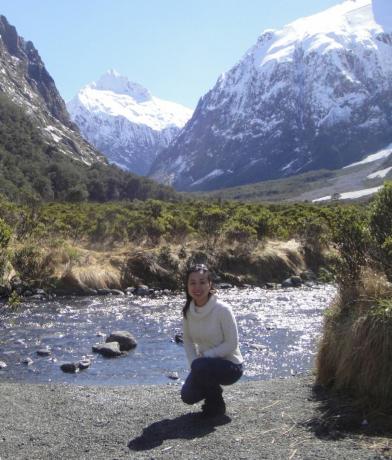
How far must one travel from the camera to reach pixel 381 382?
899 cm

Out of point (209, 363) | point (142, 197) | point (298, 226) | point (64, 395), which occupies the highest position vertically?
point (142, 197)

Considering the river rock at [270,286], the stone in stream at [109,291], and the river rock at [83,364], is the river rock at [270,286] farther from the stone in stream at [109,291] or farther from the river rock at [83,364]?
the river rock at [83,364]

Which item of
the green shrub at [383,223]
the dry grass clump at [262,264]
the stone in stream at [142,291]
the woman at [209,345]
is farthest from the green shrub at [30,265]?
the woman at [209,345]

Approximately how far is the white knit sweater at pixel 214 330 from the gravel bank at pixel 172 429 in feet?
3.61

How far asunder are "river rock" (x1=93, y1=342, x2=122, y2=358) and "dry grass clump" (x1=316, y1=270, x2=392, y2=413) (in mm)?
8867

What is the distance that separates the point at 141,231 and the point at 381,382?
33.2m

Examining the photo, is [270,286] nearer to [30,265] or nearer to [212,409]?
[30,265]

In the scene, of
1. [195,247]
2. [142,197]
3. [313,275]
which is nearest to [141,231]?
[195,247]

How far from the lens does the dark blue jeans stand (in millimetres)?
9102

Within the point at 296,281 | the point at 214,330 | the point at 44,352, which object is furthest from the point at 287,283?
the point at 214,330

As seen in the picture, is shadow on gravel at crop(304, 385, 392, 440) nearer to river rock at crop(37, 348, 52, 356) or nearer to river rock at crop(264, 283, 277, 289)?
river rock at crop(37, 348, 52, 356)

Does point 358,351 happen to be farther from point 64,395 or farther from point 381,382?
point 64,395

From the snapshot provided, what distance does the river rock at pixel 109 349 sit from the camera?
18234mm

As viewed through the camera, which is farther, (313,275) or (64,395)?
(313,275)
